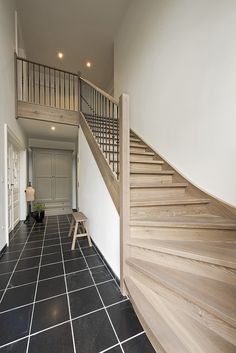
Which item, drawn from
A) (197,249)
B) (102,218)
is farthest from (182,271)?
(102,218)

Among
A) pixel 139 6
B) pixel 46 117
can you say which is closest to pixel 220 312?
pixel 46 117

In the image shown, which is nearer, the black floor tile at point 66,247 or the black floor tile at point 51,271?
the black floor tile at point 51,271

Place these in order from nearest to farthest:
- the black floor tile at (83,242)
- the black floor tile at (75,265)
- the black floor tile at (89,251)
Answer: the black floor tile at (75,265) < the black floor tile at (89,251) < the black floor tile at (83,242)

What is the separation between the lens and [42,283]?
5.84ft

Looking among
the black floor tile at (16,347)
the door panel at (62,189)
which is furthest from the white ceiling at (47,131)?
the black floor tile at (16,347)

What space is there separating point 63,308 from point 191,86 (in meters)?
2.84

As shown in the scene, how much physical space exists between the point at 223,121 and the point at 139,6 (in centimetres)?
339

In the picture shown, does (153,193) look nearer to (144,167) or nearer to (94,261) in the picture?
(144,167)

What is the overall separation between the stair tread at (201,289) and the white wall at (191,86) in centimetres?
93

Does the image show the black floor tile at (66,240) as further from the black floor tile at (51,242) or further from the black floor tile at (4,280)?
the black floor tile at (4,280)

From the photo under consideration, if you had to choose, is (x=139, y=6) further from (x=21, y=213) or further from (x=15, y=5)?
(x=21, y=213)

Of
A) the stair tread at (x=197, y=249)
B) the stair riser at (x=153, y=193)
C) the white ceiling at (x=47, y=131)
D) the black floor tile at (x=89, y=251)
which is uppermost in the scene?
the white ceiling at (x=47, y=131)

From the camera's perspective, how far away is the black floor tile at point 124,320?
3.99ft

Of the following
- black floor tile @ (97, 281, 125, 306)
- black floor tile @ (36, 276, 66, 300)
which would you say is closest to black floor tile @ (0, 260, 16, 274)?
black floor tile @ (36, 276, 66, 300)
